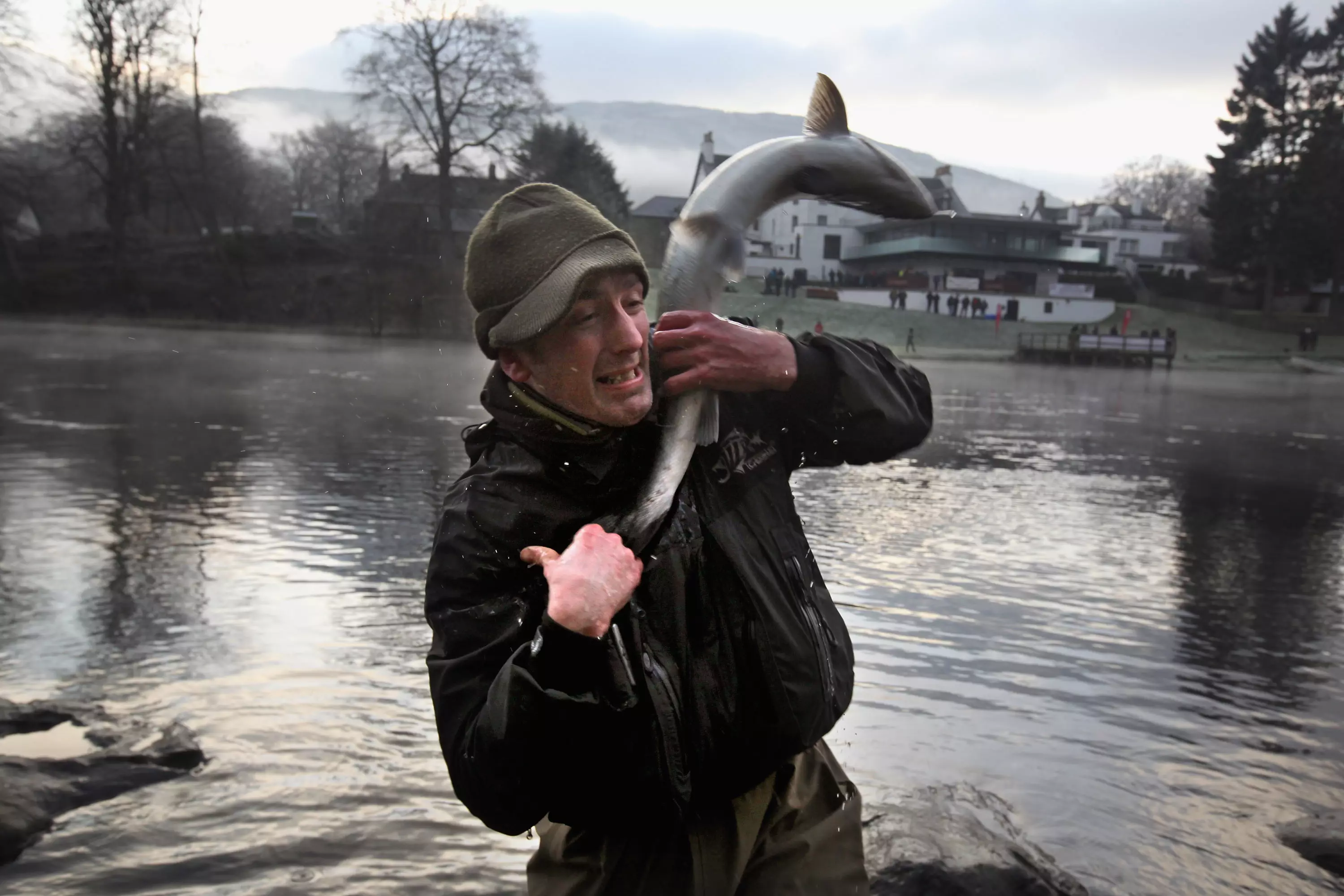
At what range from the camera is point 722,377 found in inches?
89.0

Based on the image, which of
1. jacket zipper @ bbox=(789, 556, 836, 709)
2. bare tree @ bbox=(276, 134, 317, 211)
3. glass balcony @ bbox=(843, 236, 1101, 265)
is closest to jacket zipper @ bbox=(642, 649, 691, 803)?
jacket zipper @ bbox=(789, 556, 836, 709)

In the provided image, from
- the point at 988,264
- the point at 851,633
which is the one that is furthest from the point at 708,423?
the point at 988,264

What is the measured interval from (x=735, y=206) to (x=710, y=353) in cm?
33

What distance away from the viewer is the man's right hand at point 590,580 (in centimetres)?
177

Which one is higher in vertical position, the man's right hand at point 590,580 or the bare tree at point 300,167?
the bare tree at point 300,167

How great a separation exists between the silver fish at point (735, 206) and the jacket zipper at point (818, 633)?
0.34 metres

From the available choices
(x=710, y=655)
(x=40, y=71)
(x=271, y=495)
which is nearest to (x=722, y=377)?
(x=710, y=655)

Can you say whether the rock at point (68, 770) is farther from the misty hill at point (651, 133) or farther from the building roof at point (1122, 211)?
the building roof at point (1122, 211)

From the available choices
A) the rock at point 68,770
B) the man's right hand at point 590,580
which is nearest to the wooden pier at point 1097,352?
the rock at point 68,770

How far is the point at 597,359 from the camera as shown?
2150 millimetres

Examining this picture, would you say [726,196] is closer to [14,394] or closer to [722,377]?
[722,377]

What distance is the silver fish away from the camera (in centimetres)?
221

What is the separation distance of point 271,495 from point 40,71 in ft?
114

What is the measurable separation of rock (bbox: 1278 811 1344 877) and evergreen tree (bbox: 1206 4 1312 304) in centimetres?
6478
